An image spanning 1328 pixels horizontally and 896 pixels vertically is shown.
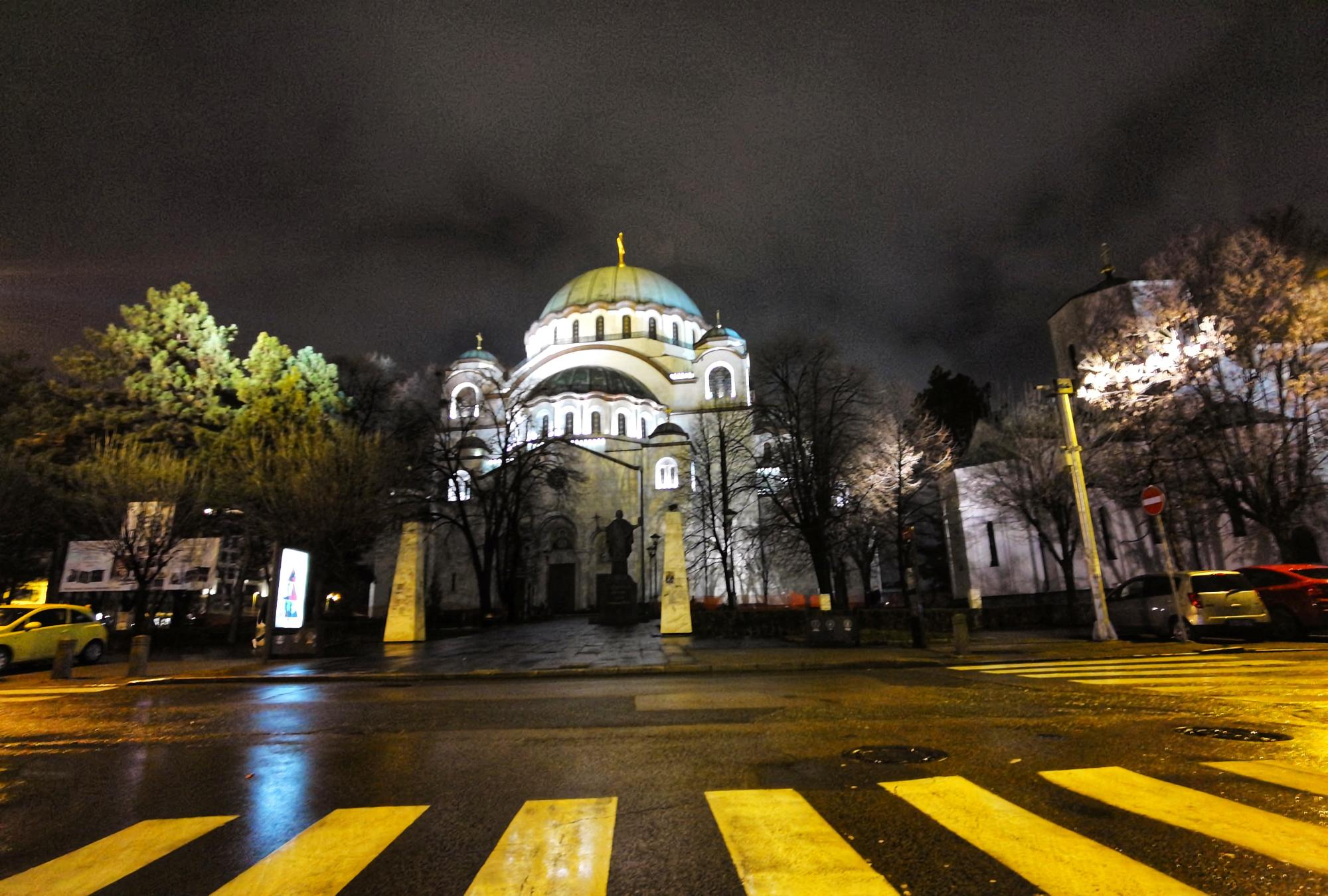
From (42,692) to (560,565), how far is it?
32.0 meters

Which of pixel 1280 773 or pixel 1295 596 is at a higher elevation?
pixel 1295 596

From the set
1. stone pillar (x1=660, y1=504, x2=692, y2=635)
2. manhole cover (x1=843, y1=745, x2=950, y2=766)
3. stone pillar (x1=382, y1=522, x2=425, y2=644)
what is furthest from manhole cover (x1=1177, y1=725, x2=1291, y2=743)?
stone pillar (x1=382, y1=522, x2=425, y2=644)

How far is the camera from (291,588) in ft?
57.1

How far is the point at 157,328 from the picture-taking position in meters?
27.8

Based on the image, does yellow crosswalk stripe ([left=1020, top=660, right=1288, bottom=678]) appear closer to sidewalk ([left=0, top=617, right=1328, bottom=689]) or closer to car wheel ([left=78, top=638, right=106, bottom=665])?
sidewalk ([left=0, top=617, right=1328, bottom=689])

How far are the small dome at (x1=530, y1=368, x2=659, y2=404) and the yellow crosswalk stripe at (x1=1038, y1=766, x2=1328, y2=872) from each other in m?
41.1

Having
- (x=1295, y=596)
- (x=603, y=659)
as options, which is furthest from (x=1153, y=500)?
(x=603, y=659)

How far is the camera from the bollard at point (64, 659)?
47.0 ft

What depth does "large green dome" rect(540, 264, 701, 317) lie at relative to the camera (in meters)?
53.2

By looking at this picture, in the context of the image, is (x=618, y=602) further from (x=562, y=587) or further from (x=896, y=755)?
(x=896, y=755)

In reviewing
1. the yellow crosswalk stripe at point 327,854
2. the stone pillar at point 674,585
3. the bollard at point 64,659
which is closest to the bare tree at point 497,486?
the stone pillar at point 674,585

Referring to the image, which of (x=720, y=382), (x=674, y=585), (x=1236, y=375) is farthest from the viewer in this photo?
(x=720, y=382)

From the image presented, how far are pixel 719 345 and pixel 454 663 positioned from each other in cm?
3837

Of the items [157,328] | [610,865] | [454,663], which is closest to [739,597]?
[454,663]
